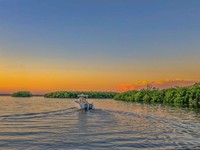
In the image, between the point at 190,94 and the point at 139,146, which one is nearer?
the point at 139,146

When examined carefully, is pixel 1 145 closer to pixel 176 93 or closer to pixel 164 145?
pixel 164 145

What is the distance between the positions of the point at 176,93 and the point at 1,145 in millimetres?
126629

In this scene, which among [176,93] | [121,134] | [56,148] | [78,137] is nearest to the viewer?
[56,148]

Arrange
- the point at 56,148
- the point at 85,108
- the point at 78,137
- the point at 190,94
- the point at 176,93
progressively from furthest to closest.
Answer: the point at 176,93 < the point at 190,94 < the point at 85,108 < the point at 78,137 < the point at 56,148

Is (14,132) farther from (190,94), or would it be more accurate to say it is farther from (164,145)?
(190,94)

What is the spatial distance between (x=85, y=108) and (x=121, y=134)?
42.8m

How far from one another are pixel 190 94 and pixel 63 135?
107 m

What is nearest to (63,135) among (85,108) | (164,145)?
(164,145)

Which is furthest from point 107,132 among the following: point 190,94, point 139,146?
point 190,94

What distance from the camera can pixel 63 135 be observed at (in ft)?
110

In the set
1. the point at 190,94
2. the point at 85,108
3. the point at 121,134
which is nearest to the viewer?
the point at 121,134

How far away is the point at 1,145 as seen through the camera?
1089 inches

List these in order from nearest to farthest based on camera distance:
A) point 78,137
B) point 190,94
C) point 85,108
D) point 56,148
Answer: point 56,148 < point 78,137 < point 85,108 < point 190,94

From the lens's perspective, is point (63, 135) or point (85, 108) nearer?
point (63, 135)
